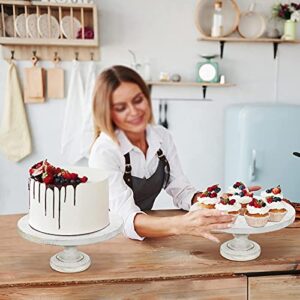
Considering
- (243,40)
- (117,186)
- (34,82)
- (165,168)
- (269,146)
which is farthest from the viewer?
(243,40)

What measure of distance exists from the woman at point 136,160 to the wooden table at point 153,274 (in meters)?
0.10

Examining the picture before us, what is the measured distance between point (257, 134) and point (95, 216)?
209 cm

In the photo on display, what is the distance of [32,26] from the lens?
3.20 meters

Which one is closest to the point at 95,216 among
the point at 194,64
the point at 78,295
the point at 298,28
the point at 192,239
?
the point at 78,295

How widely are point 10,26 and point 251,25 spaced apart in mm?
1859

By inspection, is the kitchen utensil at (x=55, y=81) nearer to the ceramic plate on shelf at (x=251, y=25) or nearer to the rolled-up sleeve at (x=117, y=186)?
the ceramic plate on shelf at (x=251, y=25)

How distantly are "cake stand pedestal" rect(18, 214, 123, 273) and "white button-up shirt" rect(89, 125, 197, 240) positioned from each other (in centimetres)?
15

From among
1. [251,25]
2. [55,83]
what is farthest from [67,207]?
[251,25]

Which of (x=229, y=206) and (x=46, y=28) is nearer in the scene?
(x=229, y=206)

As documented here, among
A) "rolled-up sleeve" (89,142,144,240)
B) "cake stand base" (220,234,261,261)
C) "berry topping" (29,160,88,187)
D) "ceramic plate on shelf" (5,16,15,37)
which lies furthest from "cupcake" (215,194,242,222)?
"ceramic plate on shelf" (5,16,15,37)

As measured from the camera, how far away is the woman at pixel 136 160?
1.50 metres

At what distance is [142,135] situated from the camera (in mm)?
1972

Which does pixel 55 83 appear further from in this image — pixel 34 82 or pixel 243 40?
pixel 243 40

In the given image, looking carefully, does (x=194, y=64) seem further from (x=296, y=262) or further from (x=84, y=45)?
(x=296, y=262)
